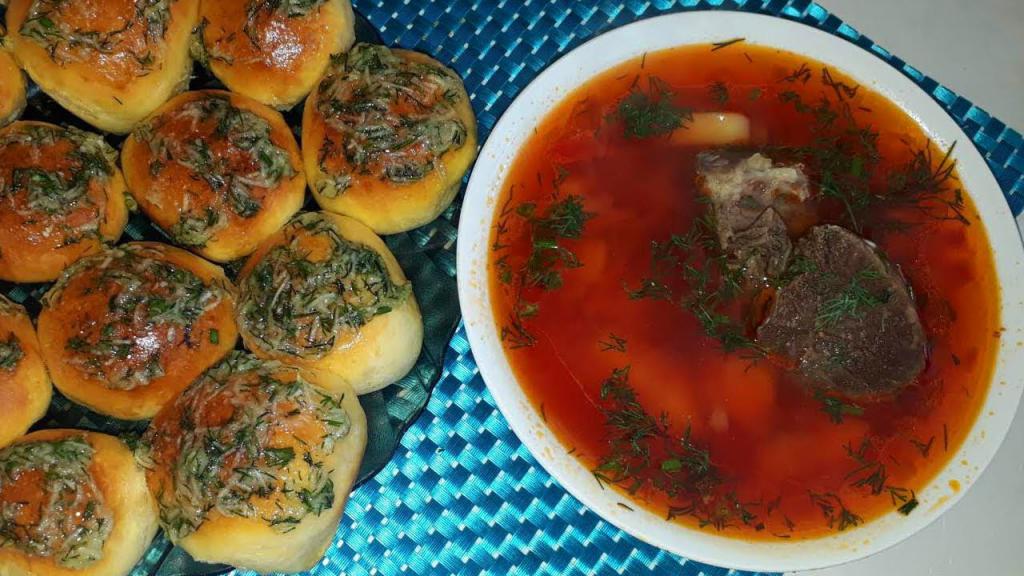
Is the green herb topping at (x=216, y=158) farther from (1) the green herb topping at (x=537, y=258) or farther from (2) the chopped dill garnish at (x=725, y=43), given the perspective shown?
(2) the chopped dill garnish at (x=725, y=43)

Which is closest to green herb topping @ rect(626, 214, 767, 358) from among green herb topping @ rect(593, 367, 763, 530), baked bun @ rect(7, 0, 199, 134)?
green herb topping @ rect(593, 367, 763, 530)

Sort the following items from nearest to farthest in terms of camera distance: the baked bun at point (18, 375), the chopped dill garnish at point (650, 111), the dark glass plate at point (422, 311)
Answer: the baked bun at point (18, 375) → the dark glass plate at point (422, 311) → the chopped dill garnish at point (650, 111)

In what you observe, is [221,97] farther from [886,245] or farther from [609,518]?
[886,245]

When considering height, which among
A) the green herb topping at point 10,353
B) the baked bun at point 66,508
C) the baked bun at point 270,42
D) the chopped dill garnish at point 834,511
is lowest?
the baked bun at point 66,508

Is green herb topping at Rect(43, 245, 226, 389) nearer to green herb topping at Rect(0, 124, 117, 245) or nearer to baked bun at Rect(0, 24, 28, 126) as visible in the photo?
green herb topping at Rect(0, 124, 117, 245)

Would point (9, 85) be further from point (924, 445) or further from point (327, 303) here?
point (924, 445)

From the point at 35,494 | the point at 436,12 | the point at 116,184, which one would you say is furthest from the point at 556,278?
the point at 35,494

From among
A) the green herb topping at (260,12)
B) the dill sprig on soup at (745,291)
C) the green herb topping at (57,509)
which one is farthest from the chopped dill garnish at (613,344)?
the green herb topping at (57,509)
